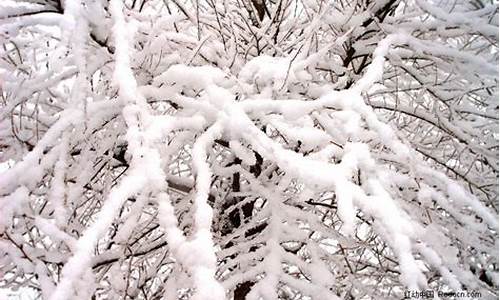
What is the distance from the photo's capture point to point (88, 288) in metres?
2.03

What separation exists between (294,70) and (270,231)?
82cm

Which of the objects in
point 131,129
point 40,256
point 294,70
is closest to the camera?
point 131,129


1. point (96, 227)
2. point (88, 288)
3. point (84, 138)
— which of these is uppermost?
point (84, 138)

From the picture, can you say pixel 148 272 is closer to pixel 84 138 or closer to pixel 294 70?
pixel 84 138

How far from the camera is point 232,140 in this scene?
7.13 feet

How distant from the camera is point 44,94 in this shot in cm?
297

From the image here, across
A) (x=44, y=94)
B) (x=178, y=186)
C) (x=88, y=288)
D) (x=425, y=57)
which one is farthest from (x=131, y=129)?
(x=425, y=57)

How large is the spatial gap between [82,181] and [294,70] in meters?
0.98

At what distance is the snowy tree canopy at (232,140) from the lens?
1.57 meters

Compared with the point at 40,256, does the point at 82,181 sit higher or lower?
higher

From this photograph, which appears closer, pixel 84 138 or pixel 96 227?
pixel 96 227

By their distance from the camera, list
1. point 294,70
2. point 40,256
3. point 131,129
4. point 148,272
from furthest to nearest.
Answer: point 148,272 → point 40,256 → point 294,70 → point 131,129

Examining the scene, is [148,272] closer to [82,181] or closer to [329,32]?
[82,181]

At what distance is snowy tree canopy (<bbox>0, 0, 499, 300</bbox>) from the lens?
1.57 m
